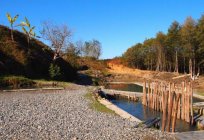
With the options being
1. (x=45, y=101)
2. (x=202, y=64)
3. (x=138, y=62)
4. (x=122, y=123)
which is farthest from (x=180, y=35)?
(x=122, y=123)

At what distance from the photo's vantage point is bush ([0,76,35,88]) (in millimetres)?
26891

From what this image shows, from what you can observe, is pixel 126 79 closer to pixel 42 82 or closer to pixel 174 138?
pixel 42 82

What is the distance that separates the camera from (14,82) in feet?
89.6

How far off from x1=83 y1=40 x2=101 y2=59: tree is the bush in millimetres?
49930

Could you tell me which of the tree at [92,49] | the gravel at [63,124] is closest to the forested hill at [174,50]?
the tree at [92,49]

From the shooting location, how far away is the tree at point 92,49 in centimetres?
7839

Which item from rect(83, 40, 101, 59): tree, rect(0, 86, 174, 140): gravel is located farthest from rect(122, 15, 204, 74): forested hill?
rect(0, 86, 174, 140): gravel

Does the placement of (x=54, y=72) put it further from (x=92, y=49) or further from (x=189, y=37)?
(x=92, y=49)

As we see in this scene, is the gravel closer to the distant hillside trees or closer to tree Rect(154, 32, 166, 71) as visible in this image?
tree Rect(154, 32, 166, 71)

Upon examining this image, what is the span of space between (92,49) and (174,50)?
33856mm

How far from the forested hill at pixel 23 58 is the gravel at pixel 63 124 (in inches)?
590

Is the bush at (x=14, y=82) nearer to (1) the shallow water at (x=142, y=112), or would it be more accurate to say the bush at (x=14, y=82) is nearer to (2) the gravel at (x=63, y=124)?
(1) the shallow water at (x=142, y=112)

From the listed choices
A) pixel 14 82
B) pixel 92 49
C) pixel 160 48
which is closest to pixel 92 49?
pixel 92 49

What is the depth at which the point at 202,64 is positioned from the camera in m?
45.4
